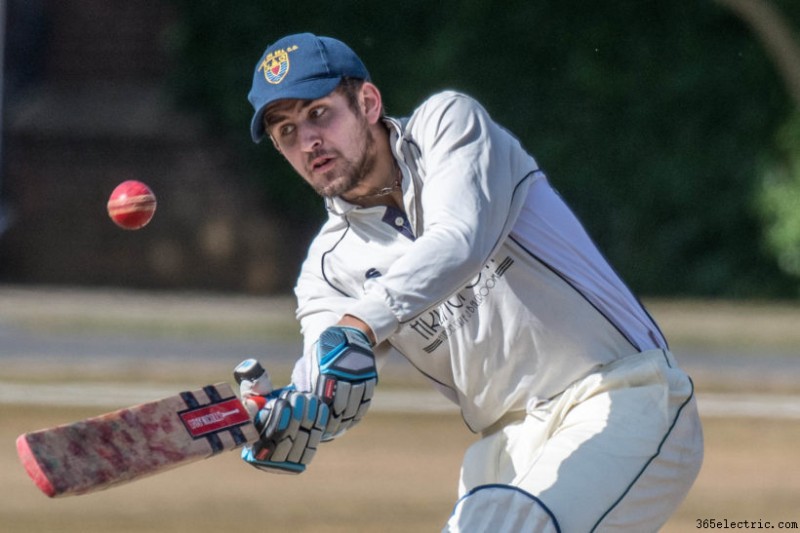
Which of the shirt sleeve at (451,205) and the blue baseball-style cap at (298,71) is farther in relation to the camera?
the blue baseball-style cap at (298,71)

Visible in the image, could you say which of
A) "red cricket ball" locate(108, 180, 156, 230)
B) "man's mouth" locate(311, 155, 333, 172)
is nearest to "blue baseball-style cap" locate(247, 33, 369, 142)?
"man's mouth" locate(311, 155, 333, 172)

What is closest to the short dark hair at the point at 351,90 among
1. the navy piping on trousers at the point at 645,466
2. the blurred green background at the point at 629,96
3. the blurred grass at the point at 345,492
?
the navy piping on trousers at the point at 645,466

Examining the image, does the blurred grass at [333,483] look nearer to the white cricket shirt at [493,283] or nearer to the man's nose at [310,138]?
the white cricket shirt at [493,283]

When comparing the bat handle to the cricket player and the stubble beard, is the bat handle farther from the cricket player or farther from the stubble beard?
the stubble beard

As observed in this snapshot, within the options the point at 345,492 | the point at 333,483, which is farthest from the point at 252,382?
the point at 333,483

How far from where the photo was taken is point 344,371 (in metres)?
3.25

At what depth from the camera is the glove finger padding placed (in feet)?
10.8

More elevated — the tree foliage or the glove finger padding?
the glove finger padding

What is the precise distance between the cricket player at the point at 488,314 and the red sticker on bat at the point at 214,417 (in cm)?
6

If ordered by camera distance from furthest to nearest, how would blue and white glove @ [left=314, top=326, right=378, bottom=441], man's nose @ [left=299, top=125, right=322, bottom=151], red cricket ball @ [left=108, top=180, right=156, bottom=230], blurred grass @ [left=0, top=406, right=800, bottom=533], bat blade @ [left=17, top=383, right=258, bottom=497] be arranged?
1. blurred grass @ [left=0, top=406, right=800, bottom=533]
2. red cricket ball @ [left=108, top=180, right=156, bottom=230]
3. man's nose @ [left=299, top=125, right=322, bottom=151]
4. blue and white glove @ [left=314, top=326, right=378, bottom=441]
5. bat blade @ [left=17, top=383, right=258, bottom=497]

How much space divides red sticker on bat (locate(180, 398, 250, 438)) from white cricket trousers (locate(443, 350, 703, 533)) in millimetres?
547

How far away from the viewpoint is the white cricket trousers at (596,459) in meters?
3.35


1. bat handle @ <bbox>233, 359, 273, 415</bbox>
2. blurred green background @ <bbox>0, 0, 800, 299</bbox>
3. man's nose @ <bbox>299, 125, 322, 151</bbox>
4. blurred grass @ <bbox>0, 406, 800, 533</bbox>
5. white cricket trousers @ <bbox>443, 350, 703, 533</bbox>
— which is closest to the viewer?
white cricket trousers @ <bbox>443, 350, 703, 533</bbox>

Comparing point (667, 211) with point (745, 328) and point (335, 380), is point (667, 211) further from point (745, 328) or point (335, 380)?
point (335, 380)
